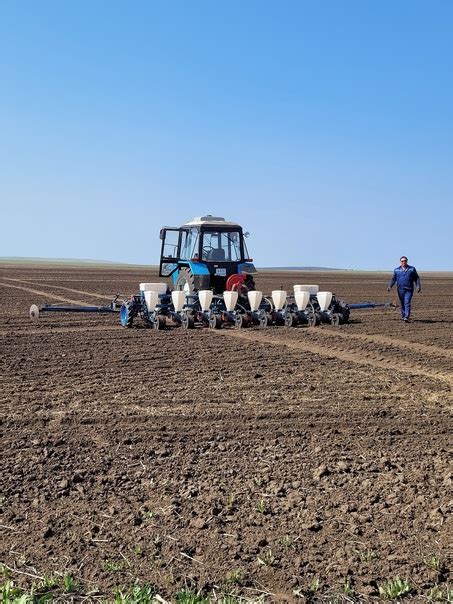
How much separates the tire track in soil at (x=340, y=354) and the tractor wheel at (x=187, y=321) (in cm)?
73

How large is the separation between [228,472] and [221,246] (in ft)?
36.0

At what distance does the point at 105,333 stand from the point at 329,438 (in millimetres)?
8483

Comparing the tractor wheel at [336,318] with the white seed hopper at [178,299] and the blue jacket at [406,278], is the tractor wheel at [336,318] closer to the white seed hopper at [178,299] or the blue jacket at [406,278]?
the blue jacket at [406,278]

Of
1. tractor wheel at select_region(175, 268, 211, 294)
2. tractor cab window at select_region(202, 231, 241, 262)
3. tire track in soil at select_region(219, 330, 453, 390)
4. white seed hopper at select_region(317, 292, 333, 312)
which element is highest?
tractor cab window at select_region(202, 231, 241, 262)

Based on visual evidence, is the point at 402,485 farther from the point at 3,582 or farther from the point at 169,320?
the point at 169,320

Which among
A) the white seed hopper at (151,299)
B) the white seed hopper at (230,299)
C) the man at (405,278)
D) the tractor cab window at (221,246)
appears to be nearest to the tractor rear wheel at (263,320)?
the white seed hopper at (230,299)

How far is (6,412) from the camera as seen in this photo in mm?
7656

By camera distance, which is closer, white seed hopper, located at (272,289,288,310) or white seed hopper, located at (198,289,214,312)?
white seed hopper, located at (198,289,214,312)

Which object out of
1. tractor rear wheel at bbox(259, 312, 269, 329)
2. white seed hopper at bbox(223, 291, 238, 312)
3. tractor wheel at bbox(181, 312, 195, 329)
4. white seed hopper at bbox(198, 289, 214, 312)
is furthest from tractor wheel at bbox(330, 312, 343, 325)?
tractor wheel at bbox(181, 312, 195, 329)

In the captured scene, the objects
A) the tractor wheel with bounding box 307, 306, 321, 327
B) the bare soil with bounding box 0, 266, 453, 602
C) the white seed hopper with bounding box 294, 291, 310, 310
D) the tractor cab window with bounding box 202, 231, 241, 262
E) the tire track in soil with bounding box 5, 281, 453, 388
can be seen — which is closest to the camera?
the bare soil with bounding box 0, 266, 453, 602

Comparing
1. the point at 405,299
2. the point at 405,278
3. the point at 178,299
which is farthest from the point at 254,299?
the point at 405,299

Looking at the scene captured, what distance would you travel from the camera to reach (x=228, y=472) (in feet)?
19.0

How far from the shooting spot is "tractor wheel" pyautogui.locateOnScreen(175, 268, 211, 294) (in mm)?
16172

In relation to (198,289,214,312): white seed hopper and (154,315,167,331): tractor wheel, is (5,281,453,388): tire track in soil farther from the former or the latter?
(154,315,167,331): tractor wheel
